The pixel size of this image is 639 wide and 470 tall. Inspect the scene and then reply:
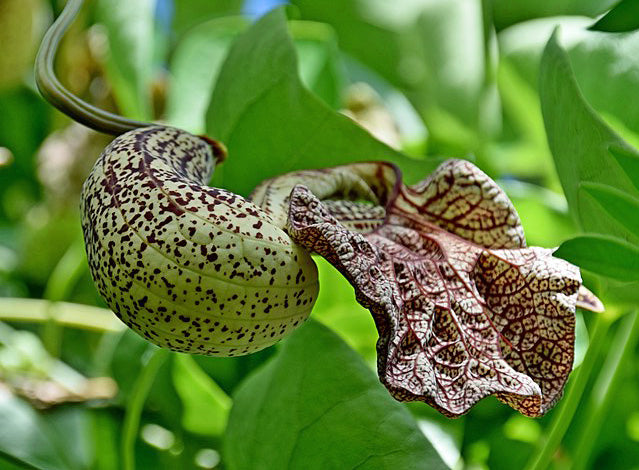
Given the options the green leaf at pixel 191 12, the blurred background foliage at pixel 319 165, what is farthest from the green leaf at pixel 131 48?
the green leaf at pixel 191 12

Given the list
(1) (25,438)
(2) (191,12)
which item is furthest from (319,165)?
(2) (191,12)

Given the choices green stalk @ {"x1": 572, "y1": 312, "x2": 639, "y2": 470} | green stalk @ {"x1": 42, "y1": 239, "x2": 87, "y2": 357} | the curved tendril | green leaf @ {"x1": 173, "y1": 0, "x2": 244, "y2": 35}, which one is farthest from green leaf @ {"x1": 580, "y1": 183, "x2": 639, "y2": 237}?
green leaf @ {"x1": 173, "y1": 0, "x2": 244, "y2": 35}

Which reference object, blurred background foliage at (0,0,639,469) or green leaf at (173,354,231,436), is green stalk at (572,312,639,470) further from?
green leaf at (173,354,231,436)

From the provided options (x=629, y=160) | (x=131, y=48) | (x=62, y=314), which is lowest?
(x=62, y=314)

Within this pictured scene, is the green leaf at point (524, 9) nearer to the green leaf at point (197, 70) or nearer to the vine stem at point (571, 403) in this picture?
the green leaf at point (197, 70)

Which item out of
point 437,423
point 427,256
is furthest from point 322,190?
point 437,423

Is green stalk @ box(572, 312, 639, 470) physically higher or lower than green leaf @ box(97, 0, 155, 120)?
lower

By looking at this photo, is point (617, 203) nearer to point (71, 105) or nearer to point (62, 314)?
point (71, 105)
